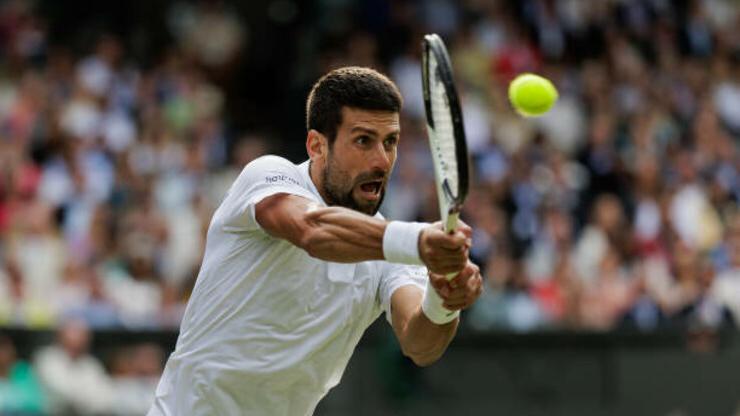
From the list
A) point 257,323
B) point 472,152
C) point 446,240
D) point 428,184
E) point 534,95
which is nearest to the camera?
point 446,240

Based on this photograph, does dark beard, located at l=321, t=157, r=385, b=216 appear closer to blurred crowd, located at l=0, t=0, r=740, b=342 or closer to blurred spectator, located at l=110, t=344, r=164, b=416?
blurred spectator, located at l=110, t=344, r=164, b=416

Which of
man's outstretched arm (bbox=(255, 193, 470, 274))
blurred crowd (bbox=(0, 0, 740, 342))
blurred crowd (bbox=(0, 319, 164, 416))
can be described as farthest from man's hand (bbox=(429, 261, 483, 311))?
blurred crowd (bbox=(0, 0, 740, 342))

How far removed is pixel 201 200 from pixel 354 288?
8.11m

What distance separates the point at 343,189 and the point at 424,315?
609mm

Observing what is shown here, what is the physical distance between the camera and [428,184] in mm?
14086

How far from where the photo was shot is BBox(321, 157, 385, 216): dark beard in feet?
18.0

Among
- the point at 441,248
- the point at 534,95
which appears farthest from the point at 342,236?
the point at 534,95

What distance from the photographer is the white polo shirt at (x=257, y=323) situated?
5.61 meters

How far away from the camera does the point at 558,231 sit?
14.0 metres

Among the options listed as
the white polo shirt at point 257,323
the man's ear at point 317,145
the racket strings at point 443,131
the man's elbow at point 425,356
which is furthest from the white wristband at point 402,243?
the man's elbow at point 425,356

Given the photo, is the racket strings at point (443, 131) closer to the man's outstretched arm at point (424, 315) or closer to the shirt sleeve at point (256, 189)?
the man's outstretched arm at point (424, 315)

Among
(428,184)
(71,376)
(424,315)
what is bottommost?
(71,376)

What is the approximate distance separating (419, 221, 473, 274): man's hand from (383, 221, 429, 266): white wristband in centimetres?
2

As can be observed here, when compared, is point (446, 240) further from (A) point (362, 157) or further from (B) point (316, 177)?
(B) point (316, 177)
